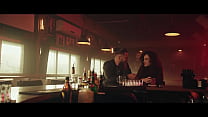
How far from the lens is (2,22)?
329 cm

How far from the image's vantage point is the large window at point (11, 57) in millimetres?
3564

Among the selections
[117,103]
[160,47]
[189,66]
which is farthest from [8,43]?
[189,66]

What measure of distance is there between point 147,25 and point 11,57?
154 inches

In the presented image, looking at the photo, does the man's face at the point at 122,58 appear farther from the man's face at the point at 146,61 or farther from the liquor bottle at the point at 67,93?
the liquor bottle at the point at 67,93

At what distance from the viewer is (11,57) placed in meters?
3.83

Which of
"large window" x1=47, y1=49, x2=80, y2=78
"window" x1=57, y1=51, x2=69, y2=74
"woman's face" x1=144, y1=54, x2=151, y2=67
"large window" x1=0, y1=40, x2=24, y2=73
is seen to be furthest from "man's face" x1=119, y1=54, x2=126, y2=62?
"window" x1=57, y1=51, x2=69, y2=74

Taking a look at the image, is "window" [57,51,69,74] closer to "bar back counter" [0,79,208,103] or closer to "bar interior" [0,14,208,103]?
"bar interior" [0,14,208,103]

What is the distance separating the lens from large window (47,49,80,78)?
Result: 16.3 feet

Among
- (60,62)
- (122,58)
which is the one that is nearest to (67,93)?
(122,58)

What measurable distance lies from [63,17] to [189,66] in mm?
6146

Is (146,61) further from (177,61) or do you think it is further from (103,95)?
(177,61)

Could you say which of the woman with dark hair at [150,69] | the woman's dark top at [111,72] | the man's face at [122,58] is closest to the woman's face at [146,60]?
the woman with dark hair at [150,69]
